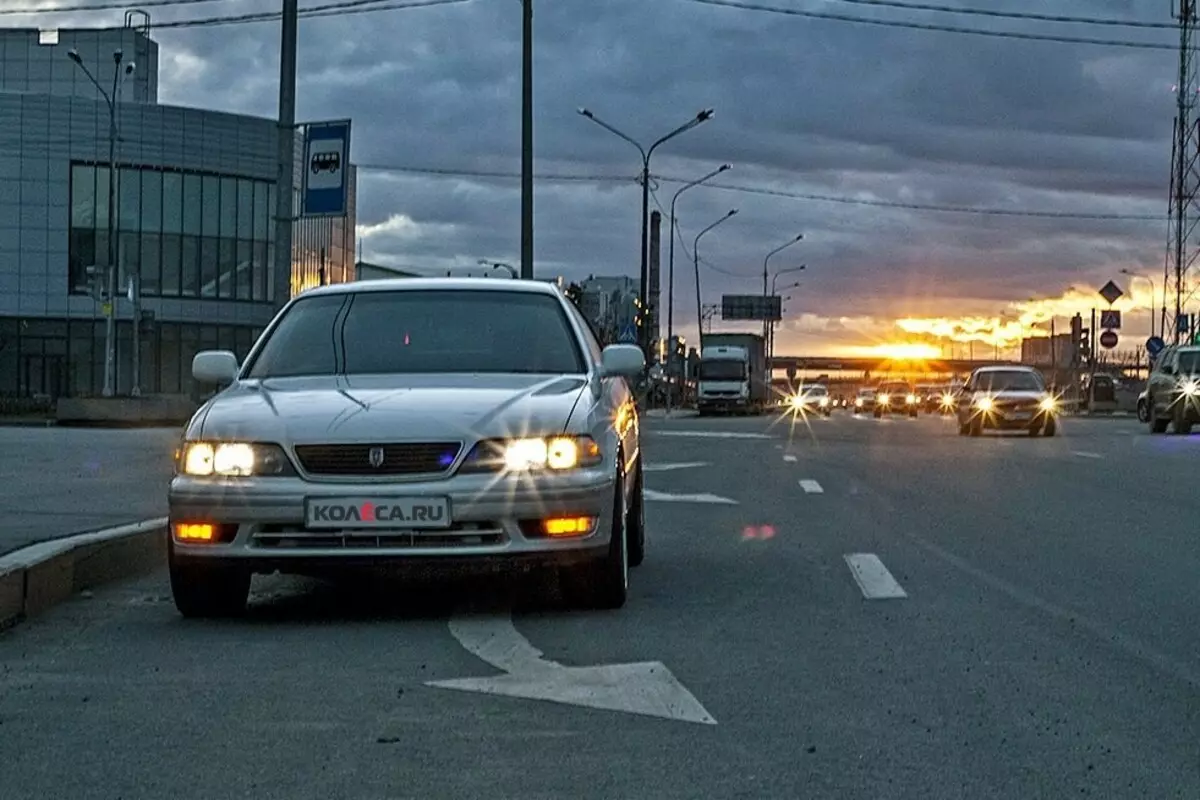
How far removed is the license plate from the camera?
7090 mm

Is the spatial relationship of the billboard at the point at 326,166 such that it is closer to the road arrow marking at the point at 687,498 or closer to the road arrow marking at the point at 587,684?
the road arrow marking at the point at 687,498

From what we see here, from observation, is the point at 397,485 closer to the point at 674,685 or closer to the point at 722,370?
the point at 674,685

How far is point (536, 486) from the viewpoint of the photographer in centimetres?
725

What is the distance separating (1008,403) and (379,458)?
3002cm

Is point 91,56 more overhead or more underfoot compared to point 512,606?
more overhead

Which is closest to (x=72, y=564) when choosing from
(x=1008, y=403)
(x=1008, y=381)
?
(x=1008, y=403)

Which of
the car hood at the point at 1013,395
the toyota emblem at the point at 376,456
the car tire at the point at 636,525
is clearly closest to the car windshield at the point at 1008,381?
the car hood at the point at 1013,395

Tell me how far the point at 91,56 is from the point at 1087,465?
67060 mm

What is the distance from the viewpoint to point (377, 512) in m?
7.09

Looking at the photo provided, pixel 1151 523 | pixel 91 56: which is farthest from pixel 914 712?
pixel 91 56

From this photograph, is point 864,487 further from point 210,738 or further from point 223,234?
point 223,234

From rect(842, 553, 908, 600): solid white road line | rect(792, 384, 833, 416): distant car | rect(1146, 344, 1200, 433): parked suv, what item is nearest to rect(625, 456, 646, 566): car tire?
rect(842, 553, 908, 600): solid white road line

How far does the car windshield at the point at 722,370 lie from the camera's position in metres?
72.8

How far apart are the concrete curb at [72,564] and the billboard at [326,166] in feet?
30.6
